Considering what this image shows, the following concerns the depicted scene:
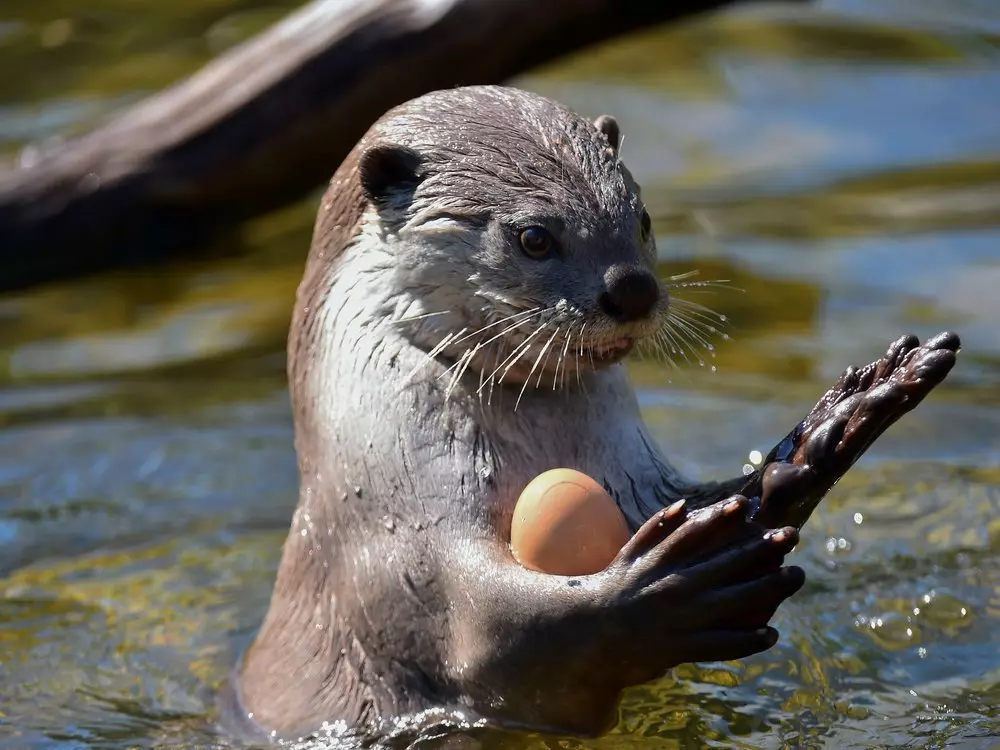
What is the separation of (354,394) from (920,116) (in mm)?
5687

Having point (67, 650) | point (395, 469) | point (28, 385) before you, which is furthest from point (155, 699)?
point (28, 385)

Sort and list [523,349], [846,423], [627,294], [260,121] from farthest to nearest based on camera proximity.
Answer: [260,121] → [523,349] → [627,294] → [846,423]

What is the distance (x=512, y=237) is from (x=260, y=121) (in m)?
3.50

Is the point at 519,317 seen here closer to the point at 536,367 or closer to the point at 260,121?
the point at 536,367

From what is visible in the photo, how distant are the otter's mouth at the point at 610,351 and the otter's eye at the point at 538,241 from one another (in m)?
0.20

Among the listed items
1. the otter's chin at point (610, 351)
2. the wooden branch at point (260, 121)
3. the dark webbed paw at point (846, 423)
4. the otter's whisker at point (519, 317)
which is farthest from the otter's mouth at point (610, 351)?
the wooden branch at point (260, 121)

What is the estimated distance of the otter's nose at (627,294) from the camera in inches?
128

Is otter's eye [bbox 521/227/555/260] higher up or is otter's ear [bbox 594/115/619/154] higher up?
otter's ear [bbox 594/115/619/154]

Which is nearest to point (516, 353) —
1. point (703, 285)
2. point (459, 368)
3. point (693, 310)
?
point (459, 368)

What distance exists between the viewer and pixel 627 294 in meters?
3.25

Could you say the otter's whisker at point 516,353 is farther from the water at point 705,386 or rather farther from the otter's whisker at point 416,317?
the water at point 705,386

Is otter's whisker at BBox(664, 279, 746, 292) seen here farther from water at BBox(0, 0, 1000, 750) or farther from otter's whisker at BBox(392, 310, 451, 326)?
otter's whisker at BBox(392, 310, 451, 326)

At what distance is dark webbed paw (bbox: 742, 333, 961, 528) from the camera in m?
3.11

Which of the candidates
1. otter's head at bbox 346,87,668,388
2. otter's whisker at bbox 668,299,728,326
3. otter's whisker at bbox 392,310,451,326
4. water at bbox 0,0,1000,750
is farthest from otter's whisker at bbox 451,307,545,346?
water at bbox 0,0,1000,750
